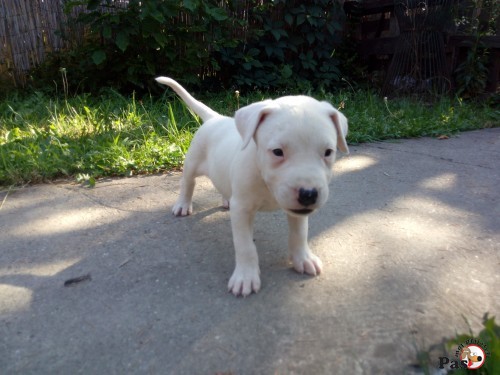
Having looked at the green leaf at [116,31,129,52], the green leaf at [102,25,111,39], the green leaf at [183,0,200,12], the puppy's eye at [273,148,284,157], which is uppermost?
the green leaf at [183,0,200,12]

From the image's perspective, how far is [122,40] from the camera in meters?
4.87

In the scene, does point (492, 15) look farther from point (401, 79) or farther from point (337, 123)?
point (337, 123)

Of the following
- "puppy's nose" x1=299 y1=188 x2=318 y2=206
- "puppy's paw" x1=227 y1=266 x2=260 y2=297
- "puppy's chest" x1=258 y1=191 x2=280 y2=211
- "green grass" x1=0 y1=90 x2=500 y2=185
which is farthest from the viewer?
"green grass" x1=0 y1=90 x2=500 y2=185

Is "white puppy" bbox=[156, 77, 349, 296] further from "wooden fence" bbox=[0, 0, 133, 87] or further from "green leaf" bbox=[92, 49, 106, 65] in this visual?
"wooden fence" bbox=[0, 0, 133, 87]

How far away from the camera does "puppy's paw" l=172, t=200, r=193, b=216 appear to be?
269cm

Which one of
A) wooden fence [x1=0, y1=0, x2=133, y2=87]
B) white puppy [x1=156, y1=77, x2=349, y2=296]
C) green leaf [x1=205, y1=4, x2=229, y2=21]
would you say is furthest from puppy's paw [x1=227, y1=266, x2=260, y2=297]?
wooden fence [x1=0, y1=0, x2=133, y2=87]

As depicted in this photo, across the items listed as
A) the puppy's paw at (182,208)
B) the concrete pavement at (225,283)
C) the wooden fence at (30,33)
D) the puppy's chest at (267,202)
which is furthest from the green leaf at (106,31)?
the puppy's chest at (267,202)

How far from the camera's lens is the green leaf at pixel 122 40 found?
191 inches

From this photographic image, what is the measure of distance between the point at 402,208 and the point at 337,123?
1.14 metres

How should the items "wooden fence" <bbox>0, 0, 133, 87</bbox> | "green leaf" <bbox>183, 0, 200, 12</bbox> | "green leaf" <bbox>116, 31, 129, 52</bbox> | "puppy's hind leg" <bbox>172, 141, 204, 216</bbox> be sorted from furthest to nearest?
A: "wooden fence" <bbox>0, 0, 133, 87</bbox>
"green leaf" <bbox>116, 31, 129, 52</bbox>
"green leaf" <bbox>183, 0, 200, 12</bbox>
"puppy's hind leg" <bbox>172, 141, 204, 216</bbox>

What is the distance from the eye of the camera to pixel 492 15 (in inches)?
234

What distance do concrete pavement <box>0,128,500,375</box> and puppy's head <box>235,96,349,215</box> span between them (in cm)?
47

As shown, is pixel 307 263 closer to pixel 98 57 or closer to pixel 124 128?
pixel 124 128

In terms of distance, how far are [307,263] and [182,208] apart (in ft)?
3.53
